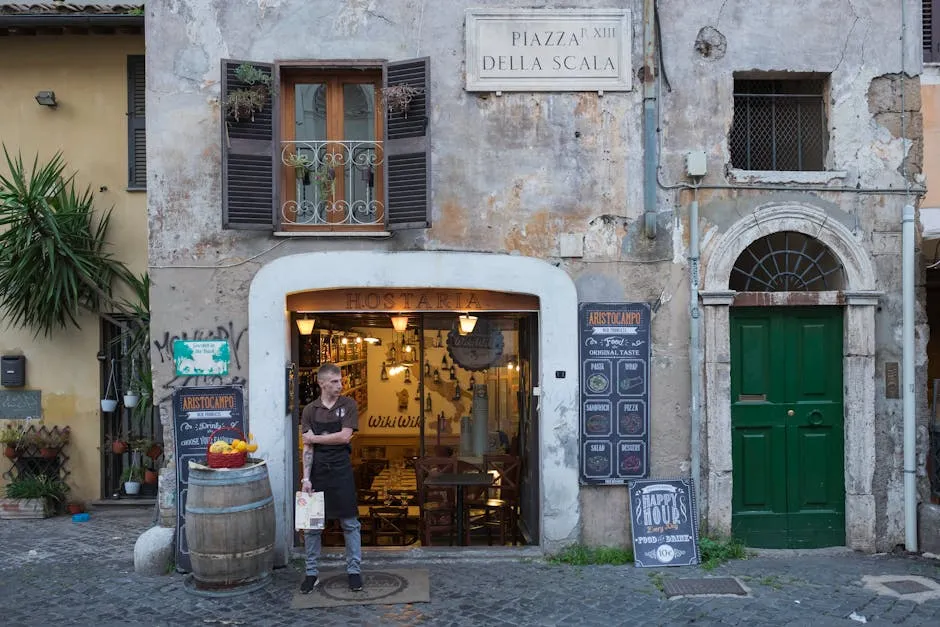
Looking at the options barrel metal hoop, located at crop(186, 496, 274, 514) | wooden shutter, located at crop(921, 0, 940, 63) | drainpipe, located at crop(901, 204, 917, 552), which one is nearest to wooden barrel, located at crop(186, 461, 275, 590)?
barrel metal hoop, located at crop(186, 496, 274, 514)

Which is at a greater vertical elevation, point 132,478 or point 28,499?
point 132,478

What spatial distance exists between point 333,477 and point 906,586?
479 centimetres

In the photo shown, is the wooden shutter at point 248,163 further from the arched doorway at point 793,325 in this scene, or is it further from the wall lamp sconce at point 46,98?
the arched doorway at point 793,325

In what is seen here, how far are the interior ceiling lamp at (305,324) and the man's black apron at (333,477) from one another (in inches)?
55.0

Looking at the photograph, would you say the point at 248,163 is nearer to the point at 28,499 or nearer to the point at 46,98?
the point at 46,98

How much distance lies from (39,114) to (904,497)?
10105mm

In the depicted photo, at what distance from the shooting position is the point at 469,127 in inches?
281

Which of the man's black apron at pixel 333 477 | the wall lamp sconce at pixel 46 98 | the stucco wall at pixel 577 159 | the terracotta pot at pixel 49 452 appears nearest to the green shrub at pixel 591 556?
the stucco wall at pixel 577 159

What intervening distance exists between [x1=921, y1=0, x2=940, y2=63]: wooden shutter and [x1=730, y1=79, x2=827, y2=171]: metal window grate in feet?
3.64

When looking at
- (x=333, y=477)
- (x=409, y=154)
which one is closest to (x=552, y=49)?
(x=409, y=154)

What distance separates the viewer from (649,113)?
7172 millimetres

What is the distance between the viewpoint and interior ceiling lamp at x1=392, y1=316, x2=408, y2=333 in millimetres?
7785

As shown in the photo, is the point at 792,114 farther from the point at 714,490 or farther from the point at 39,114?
the point at 39,114

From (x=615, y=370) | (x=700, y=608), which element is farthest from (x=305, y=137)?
(x=700, y=608)
